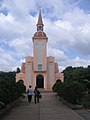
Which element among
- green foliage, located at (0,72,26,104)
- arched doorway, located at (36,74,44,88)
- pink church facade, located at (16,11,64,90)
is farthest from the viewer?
arched doorway, located at (36,74,44,88)

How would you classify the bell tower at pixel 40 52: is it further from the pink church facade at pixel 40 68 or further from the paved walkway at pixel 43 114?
the paved walkway at pixel 43 114

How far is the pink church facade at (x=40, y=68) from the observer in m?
64.2

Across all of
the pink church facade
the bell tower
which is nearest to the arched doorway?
the pink church facade

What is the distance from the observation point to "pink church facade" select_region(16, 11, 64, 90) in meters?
64.2

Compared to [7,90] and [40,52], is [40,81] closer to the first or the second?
[40,52]

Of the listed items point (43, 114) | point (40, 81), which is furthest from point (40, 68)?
point (43, 114)

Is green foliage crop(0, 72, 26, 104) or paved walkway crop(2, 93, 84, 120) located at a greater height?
green foliage crop(0, 72, 26, 104)

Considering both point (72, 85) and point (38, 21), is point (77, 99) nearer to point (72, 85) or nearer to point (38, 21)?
point (72, 85)

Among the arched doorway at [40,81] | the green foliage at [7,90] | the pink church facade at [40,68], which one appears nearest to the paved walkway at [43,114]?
the green foliage at [7,90]

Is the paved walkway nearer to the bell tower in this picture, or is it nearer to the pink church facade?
the pink church facade

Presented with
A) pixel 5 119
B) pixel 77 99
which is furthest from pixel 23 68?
pixel 5 119

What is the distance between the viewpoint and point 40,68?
→ 64.7 metres

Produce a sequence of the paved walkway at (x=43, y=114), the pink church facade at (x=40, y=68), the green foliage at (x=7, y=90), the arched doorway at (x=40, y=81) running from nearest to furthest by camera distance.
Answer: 1. the paved walkway at (x=43, y=114)
2. the green foliage at (x=7, y=90)
3. the pink church facade at (x=40, y=68)
4. the arched doorway at (x=40, y=81)

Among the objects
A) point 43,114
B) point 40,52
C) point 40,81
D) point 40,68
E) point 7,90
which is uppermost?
point 40,52
